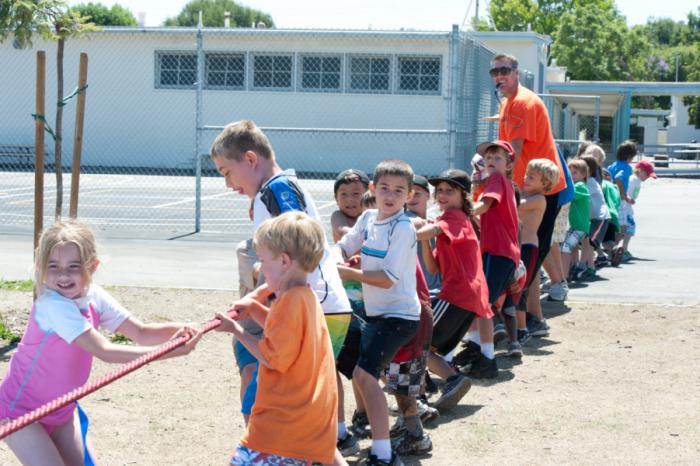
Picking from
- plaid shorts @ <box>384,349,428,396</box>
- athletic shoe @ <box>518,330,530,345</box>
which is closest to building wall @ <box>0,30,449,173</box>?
athletic shoe @ <box>518,330,530,345</box>

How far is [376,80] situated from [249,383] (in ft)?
78.6

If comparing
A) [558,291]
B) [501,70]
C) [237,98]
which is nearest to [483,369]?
[501,70]

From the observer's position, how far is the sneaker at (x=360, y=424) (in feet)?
17.9

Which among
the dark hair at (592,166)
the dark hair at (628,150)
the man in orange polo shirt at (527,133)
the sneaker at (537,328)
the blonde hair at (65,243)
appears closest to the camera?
the blonde hair at (65,243)

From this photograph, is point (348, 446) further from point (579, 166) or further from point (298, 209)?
point (579, 166)

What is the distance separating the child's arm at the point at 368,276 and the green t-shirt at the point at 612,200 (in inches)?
310

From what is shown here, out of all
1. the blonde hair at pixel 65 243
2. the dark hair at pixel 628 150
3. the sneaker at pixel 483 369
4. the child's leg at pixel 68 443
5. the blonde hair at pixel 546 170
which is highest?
the dark hair at pixel 628 150

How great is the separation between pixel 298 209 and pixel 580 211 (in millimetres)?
7141

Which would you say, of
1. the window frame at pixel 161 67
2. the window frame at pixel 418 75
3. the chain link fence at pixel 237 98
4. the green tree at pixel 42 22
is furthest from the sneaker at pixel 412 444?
the window frame at pixel 161 67

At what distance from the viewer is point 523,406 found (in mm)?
6113

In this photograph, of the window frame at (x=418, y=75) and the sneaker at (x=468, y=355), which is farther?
the window frame at (x=418, y=75)

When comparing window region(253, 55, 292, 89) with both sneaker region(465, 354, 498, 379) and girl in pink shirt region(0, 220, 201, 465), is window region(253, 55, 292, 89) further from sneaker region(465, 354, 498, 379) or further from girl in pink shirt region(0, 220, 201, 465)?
girl in pink shirt region(0, 220, 201, 465)

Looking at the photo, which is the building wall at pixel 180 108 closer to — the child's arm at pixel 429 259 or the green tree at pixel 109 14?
the child's arm at pixel 429 259

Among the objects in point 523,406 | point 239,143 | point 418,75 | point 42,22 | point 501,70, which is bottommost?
point 523,406
